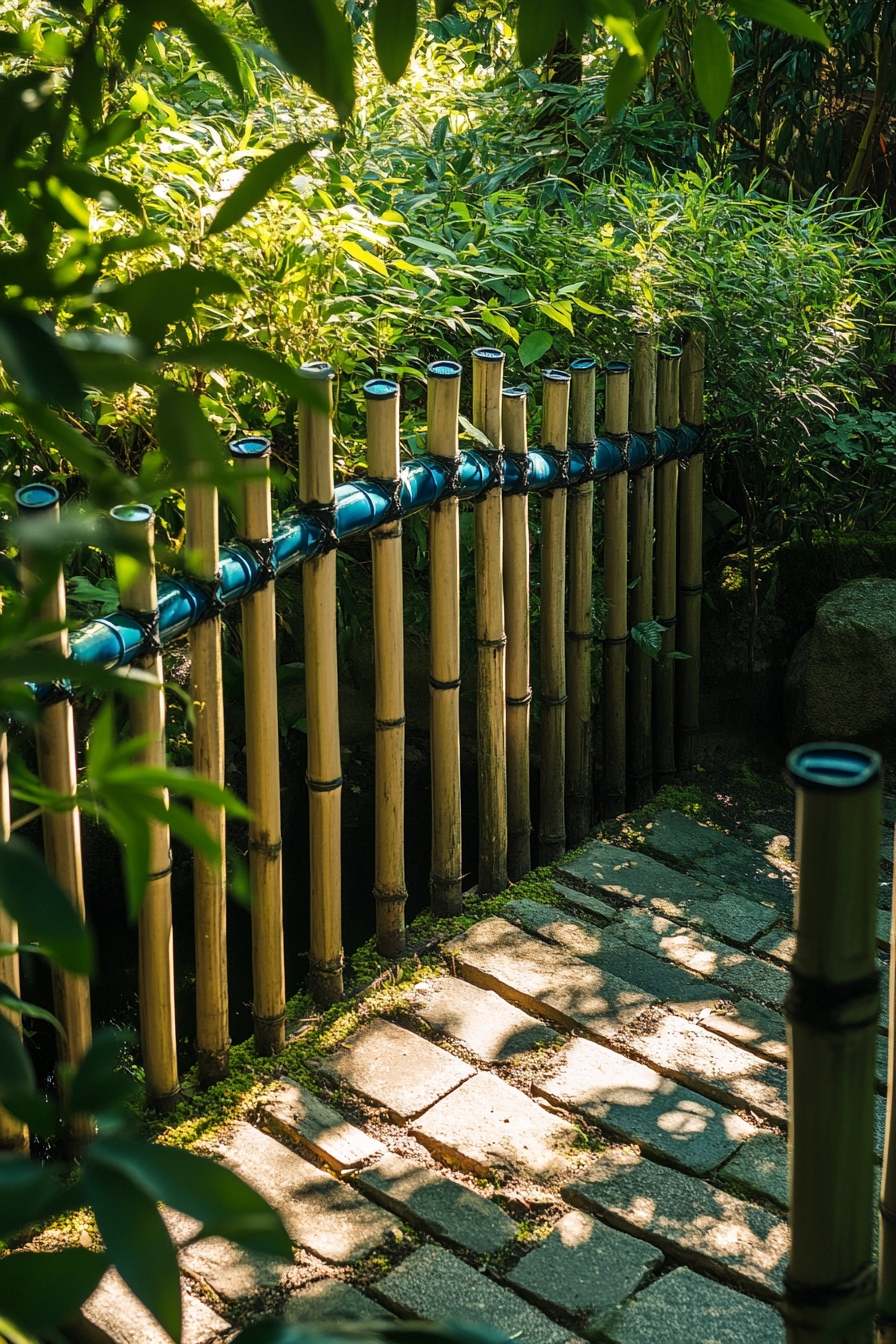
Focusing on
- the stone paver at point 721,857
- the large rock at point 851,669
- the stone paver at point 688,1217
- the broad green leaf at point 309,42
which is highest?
the broad green leaf at point 309,42

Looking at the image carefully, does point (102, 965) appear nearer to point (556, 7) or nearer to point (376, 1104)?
point (376, 1104)

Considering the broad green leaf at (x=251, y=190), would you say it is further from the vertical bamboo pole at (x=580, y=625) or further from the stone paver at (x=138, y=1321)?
the vertical bamboo pole at (x=580, y=625)

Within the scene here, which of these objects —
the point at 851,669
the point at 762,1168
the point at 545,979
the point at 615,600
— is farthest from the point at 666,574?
the point at 762,1168

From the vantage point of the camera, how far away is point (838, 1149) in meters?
0.94

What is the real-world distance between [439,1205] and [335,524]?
4.03ft

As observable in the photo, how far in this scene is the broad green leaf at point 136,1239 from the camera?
1.41ft

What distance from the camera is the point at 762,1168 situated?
2.31 metres

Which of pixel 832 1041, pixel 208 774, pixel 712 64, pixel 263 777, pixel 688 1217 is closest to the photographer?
pixel 712 64

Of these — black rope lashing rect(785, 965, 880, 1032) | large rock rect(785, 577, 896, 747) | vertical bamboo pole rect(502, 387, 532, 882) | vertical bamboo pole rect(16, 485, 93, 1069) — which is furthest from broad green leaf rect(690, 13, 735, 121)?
large rock rect(785, 577, 896, 747)

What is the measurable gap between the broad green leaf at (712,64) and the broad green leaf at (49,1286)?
0.69 m

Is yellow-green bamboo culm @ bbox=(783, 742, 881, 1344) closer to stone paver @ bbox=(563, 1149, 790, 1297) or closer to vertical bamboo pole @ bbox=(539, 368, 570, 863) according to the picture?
stone paver @ bbox=(563, 1149, 790, 1297)

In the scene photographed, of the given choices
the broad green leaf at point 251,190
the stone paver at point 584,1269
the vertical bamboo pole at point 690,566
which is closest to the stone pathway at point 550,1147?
the stone paver at point 584,1269

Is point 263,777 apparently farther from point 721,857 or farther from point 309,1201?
point 721,857

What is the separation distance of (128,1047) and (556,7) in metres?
2.48
